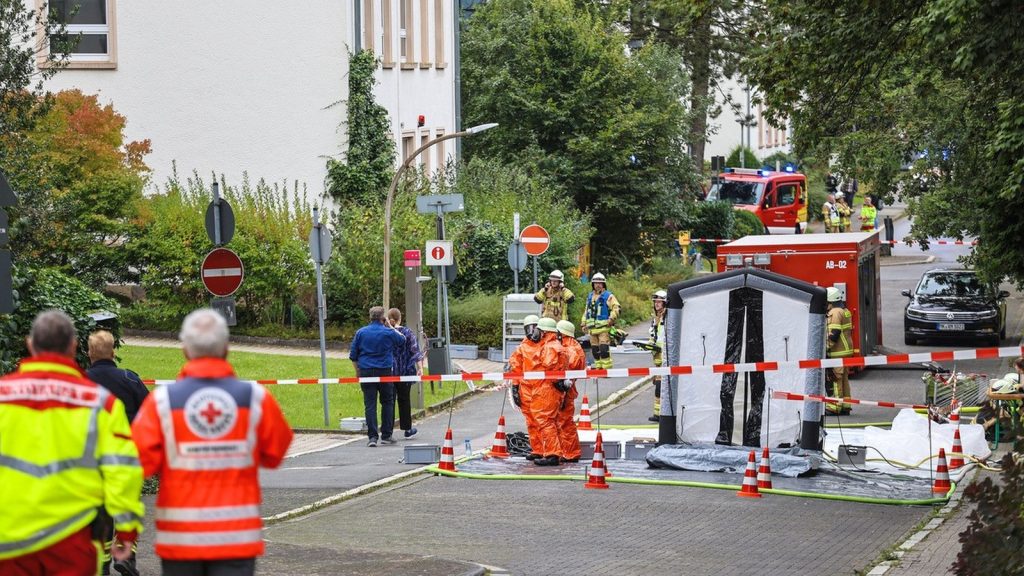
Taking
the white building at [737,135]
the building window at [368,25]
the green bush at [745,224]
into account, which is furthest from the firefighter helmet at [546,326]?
the white building at [737,135]

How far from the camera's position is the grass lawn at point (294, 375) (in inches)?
892

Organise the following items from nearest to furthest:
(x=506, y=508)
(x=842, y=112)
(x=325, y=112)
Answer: (x=506, y=508), (x=842, y=112), (x=325, y=112)

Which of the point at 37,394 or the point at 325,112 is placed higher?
the point at 325,112

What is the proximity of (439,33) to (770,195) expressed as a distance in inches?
642

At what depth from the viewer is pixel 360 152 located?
1459 inches

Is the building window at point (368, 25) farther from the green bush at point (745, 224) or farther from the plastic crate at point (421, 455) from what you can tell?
the plastic crate at point (421, 455)

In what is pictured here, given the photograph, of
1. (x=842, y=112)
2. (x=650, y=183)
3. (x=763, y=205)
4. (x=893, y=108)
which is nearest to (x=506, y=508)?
(x=842, y=112)

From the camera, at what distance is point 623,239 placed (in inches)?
1679

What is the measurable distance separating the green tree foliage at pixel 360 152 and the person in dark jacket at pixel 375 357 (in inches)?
703

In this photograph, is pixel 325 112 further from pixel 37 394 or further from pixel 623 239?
pixel 37 394

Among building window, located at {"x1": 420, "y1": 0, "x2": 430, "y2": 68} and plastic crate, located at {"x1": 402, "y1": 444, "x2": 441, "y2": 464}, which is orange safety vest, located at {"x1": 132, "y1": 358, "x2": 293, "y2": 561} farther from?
building window, located at {"x1": 420, "y1": 0, "x2": 430, "y2": 68}

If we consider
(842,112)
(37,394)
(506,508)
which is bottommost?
(506,508)

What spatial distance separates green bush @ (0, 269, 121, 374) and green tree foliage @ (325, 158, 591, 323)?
50.1ft

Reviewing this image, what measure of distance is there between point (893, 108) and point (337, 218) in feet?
40.0
